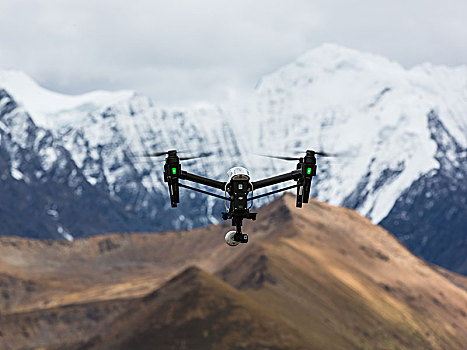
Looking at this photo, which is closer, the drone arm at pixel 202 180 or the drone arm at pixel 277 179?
the drone arm at pixel 202 180

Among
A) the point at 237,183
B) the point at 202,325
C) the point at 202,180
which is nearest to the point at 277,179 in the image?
the point at 237,183

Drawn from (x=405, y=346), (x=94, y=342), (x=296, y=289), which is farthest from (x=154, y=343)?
(x=405, y=346)

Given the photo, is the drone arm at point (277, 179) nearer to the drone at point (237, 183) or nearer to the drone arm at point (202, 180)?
Answer: the drone at point (237, 183)

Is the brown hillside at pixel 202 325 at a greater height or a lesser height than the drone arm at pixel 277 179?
lesser

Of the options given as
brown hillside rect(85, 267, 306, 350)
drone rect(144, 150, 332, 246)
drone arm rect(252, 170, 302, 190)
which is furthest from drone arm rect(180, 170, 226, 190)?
brown hillside rect(85, 267, 306, 350)

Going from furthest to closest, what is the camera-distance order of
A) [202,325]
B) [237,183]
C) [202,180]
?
1. [202,325]
2. [202,180]
3. [237,183]

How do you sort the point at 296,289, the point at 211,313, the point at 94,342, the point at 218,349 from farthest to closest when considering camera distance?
1. the point at 296,289
2. the point at 94,342
3. the point at 211,313
4. the point at 218,349

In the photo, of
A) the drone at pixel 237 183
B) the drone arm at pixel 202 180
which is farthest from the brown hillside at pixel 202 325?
the drone arm at pixel 202 180

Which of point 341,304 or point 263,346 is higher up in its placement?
point 263,346

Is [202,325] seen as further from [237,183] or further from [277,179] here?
[237,183]

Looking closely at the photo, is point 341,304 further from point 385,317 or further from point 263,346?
point 263,346

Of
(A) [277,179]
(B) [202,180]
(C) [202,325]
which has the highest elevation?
(B) [202,180]
